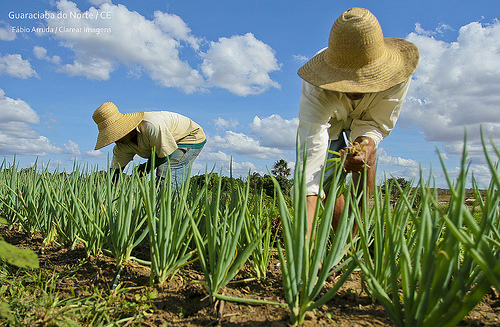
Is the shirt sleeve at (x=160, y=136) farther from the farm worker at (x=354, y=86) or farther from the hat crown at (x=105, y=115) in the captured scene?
the farm worker at (x=354, y=86)

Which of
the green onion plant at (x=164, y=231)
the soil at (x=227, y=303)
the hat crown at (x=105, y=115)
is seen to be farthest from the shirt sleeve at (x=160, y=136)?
the green onion plant at (x=164, y=231)

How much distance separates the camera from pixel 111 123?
129 inches

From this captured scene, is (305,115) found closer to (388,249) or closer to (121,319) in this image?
(388,249)

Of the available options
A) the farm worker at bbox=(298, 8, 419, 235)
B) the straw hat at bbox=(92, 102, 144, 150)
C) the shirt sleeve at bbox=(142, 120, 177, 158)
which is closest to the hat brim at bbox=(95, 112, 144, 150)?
the straw hat at bbox=(92, 102, 144, 150)

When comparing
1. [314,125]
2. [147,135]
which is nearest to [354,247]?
[314,125]

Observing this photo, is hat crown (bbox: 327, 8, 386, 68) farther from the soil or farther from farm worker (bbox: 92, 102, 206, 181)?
farm worker (bbox: 92, 102, 206, 181)

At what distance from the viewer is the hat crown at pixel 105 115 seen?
328 centimetres

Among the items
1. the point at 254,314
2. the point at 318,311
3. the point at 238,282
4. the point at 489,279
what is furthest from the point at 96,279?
the point at 489,279

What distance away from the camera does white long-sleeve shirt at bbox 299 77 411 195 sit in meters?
1.73

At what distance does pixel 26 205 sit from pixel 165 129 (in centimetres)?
132

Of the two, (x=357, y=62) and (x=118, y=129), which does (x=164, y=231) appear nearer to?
(x=357, y=62)

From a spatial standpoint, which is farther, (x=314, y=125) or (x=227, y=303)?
(x=314, y=125)

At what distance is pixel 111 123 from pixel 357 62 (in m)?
2.36

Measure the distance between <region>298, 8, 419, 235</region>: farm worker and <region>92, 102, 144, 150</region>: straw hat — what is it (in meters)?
1.88
